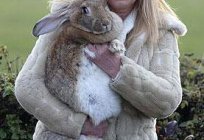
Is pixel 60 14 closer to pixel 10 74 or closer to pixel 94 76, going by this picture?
pixel 94 76

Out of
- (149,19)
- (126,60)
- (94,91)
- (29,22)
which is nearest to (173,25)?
(149,19)

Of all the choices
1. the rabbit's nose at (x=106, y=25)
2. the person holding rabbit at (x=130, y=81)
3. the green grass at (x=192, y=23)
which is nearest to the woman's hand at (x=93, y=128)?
the person holding rabbit at (x=130, y=81)

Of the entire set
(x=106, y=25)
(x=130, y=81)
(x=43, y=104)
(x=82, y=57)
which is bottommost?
(x=43, y=104)

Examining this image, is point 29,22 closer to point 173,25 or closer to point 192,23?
point 192,23

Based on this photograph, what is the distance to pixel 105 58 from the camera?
13.0ft

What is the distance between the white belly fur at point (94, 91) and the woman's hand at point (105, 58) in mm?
24

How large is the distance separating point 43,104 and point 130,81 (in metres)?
0.49

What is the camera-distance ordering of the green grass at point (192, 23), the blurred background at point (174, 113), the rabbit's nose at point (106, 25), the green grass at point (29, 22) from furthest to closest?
the green grass at point (192, 23), the green grass at point (29, 22), the blurred background at point (174, 113), the rabbit's nose at point (106, 25)

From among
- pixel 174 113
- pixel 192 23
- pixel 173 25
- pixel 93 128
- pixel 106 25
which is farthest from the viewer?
pixel 192 23

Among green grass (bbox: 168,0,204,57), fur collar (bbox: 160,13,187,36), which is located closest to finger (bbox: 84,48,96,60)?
fur collar (bbox: 160,13,187,36)

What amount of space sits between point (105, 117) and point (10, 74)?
7.91ft

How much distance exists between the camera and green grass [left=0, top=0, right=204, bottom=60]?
11.3 metres

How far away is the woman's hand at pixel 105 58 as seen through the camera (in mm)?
3961

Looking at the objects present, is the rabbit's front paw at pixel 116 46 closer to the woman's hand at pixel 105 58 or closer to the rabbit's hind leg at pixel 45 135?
the woman's hand at pixel 105 58
